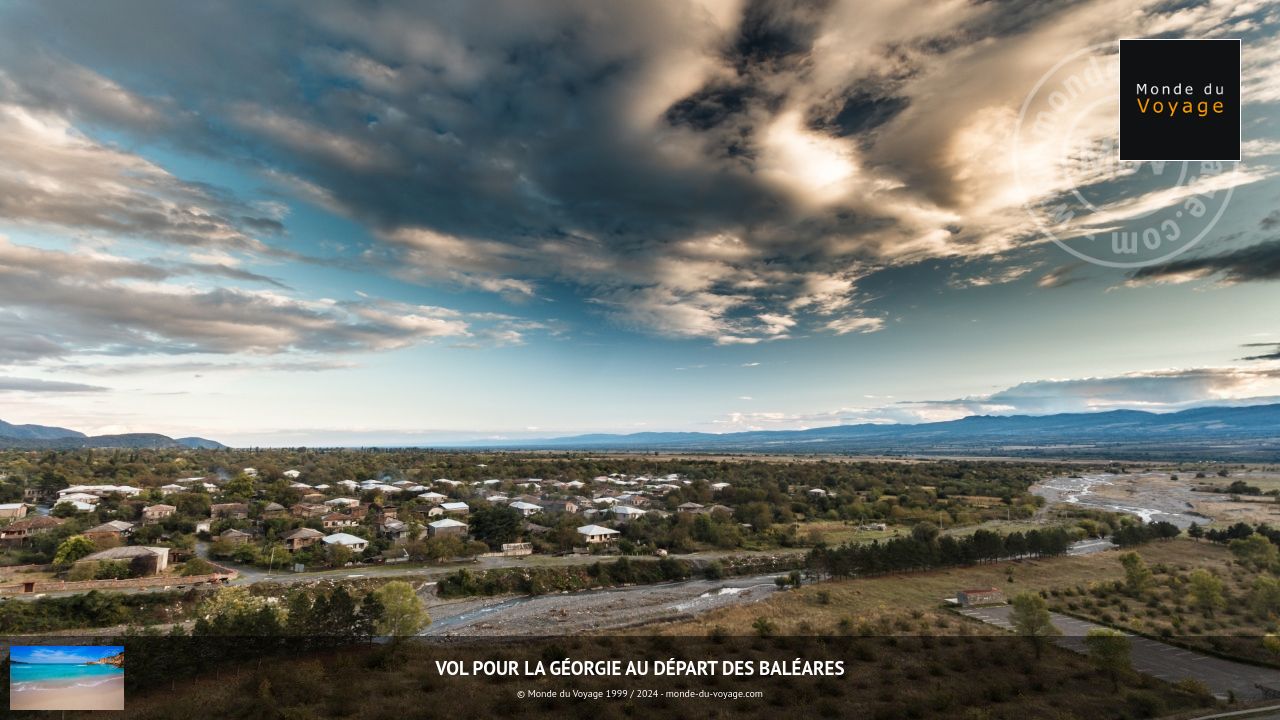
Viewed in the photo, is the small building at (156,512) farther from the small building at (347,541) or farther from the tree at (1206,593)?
the tree at (1206,593)

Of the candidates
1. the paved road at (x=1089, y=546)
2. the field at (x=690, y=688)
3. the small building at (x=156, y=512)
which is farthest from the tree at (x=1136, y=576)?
the small building at (x=156, y=512)

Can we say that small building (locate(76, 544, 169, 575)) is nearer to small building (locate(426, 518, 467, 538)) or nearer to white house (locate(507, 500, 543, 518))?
small building (locate(426, 518, 467, 538))

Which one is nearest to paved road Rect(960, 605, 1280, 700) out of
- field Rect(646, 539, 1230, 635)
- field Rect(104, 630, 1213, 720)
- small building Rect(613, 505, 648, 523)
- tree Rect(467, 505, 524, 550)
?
field Rect(104, 630, 1213, 720)

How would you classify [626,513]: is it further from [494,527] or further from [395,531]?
[395,531]

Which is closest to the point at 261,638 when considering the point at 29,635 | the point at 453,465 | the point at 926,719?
the point at 29,635

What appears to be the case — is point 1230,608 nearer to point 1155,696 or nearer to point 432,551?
point 1155,696

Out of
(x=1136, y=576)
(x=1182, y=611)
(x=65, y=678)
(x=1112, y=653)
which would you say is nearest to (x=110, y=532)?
(x=65, y=678)
